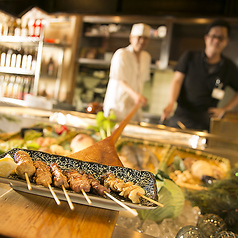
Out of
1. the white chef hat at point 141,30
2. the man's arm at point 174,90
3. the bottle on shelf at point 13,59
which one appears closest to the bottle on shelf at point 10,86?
the bottle on shelf at point 13,59

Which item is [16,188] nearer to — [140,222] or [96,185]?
[96,185]

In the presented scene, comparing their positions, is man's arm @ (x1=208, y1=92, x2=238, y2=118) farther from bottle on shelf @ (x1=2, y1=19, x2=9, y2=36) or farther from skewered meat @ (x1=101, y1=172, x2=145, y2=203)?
bottle on shelf @ (x1=2, y1=19, x2=9, y2=36)

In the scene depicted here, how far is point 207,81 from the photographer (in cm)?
351

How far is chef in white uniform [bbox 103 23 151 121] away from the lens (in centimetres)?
326

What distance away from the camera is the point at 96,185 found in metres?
0.67

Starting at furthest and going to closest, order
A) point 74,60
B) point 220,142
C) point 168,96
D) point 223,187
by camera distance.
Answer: point 74,60, point 168,96, point 220,142, point 223,187

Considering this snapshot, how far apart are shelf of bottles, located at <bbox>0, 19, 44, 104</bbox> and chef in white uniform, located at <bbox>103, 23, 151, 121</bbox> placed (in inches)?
72.1

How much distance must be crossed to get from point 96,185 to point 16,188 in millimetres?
209

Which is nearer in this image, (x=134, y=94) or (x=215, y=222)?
(x=215, y=222)

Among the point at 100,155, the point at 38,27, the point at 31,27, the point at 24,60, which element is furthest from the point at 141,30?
the point at 100,155

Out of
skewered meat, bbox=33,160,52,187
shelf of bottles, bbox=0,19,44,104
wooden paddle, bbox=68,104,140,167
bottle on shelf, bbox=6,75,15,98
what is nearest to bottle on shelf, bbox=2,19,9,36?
shelf of bottles, bbox=0,19,44,104

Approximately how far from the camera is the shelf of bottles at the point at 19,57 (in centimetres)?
452

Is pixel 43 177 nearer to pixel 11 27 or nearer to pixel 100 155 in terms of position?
pixel 100 155

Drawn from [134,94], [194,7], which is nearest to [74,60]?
[134,94]
